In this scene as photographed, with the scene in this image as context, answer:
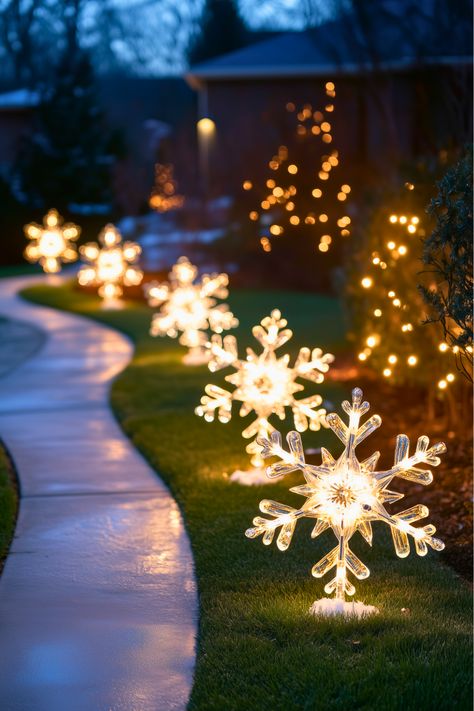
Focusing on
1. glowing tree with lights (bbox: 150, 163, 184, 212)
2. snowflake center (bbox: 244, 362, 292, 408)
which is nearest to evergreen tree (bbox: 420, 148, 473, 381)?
snowflake center (bbox: 244, 362, 292, 408)

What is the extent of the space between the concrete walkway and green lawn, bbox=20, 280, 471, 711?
5.9 inches

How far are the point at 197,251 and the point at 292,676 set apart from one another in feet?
71.8

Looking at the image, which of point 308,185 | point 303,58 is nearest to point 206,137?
point 303,58

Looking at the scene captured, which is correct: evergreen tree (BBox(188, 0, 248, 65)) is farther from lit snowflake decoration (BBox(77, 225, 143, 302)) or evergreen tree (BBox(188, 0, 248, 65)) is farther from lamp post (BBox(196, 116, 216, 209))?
lit snowflake decoration (BBox(77, 225, 143, 302))

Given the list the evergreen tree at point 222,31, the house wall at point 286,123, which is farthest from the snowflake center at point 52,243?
the evergreen tree at point 222,31

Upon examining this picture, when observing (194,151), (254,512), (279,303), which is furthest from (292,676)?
(194,151)

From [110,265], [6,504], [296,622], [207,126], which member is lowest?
[110,265]

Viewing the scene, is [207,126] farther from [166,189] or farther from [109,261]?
[109,261]

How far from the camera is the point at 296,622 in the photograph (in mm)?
4492

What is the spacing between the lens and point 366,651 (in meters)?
4.19

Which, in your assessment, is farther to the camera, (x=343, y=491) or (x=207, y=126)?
(x=207, y=126)

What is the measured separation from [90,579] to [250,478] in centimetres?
207

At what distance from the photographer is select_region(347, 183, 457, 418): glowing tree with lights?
859cm

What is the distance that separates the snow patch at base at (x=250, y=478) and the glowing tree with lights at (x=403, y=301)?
1521mm
